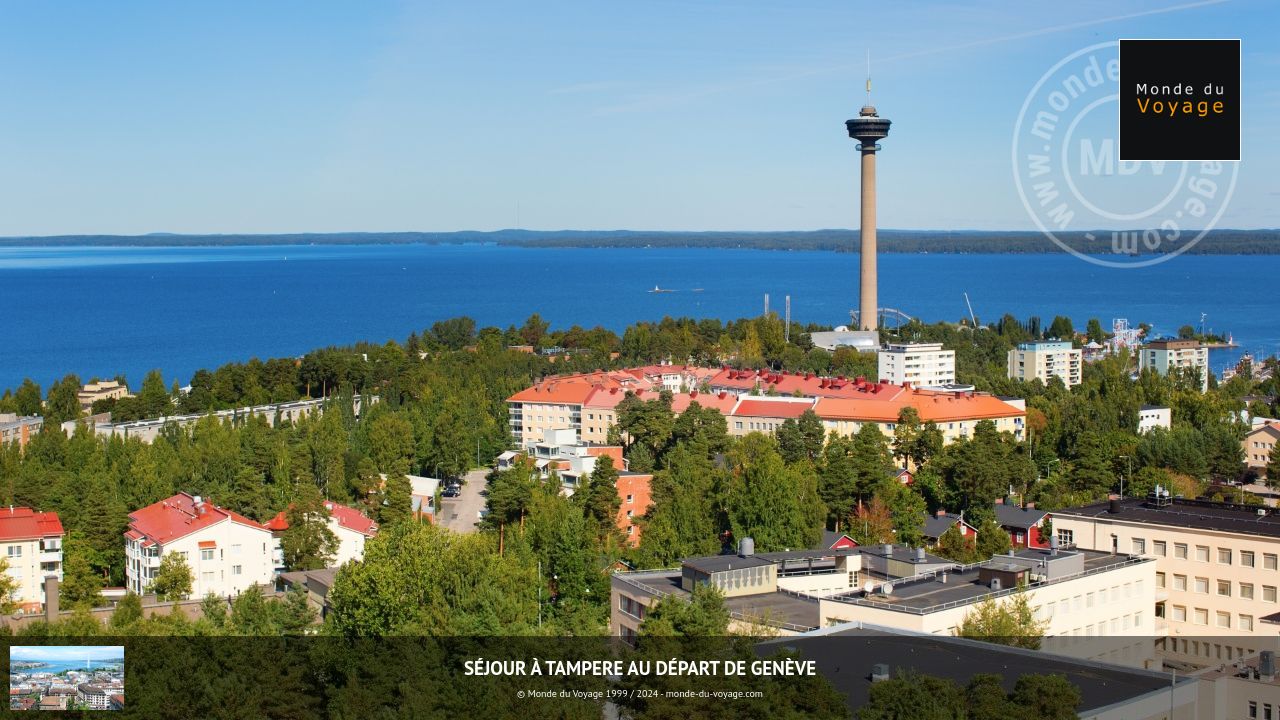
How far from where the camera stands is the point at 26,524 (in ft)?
56.7

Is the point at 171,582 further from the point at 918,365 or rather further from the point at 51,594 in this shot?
the point at 918,365

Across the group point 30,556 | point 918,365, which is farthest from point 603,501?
point 918,365

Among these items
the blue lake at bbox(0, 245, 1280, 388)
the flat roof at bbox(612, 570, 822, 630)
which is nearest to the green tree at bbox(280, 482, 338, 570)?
the flat roof at bbox(612, 570, 822, 630)

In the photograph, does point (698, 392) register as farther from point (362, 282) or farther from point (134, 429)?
point (362, 282)

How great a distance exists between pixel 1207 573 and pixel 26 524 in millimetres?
14370

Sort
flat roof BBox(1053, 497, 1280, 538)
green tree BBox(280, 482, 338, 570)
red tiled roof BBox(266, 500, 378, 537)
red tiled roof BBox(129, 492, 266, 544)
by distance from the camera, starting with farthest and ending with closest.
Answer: red tiled roof BBox(266, 500, 378, 537) < green tree BBox(280, 482, 338, 570) < red tiled roof BBox(129, 492, 266, 544) < flat roof BBox(1053, 497, 1280, 538)

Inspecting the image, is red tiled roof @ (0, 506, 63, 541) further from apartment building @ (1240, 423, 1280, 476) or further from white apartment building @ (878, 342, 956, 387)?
white apartment building @ (878, 342, 956, 387)

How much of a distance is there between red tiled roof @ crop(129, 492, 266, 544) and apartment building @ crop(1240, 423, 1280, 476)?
59.5 ft

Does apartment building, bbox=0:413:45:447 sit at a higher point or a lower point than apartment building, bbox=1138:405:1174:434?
lower

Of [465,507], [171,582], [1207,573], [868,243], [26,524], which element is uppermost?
[868,243]

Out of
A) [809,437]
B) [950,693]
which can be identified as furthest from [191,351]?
[950,693]

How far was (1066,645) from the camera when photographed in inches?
481

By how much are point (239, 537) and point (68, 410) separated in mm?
16316

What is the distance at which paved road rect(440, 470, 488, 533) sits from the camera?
22.2 metres
